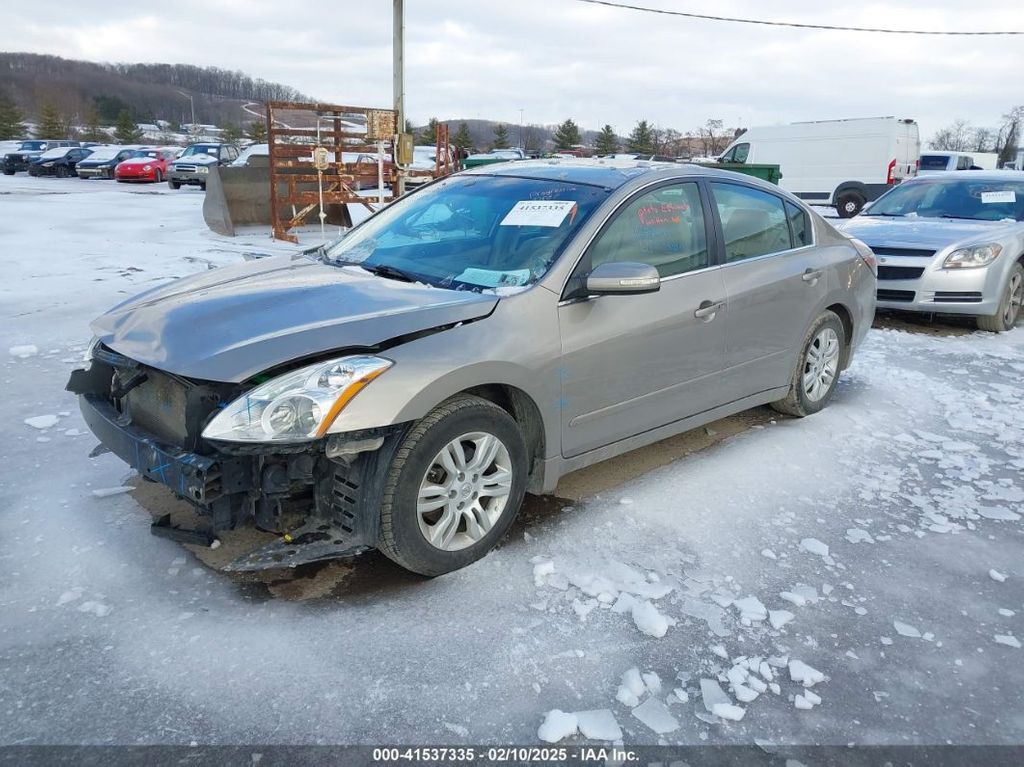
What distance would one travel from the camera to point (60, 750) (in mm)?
2088

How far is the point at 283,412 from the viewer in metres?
2.59

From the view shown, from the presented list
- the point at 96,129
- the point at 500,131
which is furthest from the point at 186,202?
the point at 96,129

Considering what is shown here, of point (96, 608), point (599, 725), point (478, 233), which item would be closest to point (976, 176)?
point (478, 233)

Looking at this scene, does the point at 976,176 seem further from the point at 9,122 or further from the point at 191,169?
the point at 9,122

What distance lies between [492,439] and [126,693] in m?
1.48

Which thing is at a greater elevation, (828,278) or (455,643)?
(828,278)

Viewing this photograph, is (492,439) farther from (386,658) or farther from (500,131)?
(500,131)

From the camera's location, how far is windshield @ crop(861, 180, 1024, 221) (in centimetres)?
832

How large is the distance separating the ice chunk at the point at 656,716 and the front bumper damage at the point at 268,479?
42.4 inches

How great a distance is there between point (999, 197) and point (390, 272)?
7771 mm

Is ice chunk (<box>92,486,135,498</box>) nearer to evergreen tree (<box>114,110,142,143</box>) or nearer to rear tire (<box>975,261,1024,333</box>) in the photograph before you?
rear tire (<box>975,261,1024,333</box>)

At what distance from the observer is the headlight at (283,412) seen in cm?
258

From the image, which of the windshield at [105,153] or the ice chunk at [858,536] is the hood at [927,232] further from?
the windshield at [105,153]

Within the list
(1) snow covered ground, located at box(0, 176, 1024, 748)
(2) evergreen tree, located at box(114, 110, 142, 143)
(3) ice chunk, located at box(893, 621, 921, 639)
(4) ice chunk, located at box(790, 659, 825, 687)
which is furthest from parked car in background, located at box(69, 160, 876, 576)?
(2) evergreen tree, located at box(114, 110, 142, 143)
